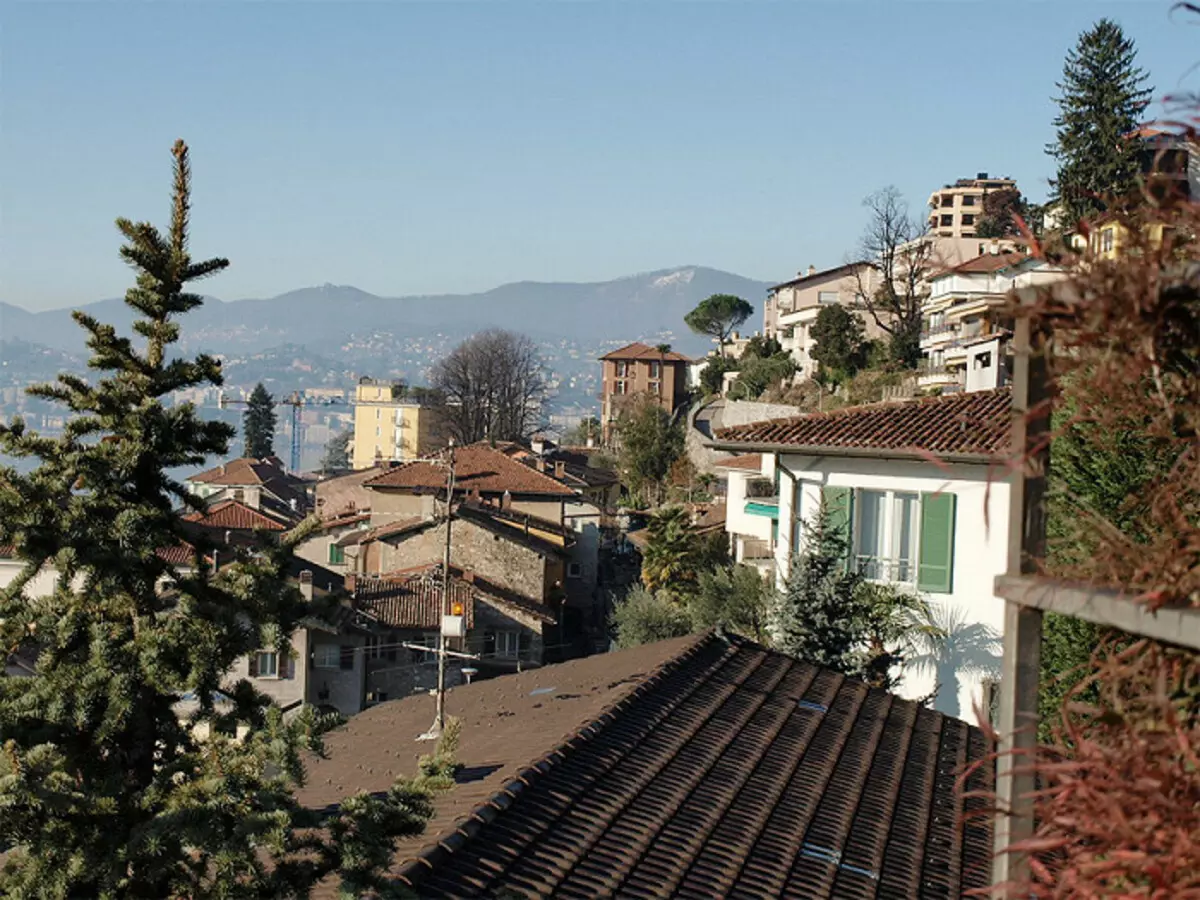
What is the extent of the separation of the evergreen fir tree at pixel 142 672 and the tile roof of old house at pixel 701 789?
3.27 feet

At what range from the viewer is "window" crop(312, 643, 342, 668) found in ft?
115

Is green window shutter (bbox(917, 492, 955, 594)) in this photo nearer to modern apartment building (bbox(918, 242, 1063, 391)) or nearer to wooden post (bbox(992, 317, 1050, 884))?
modern apartment building (bbox(918, 242, 1063, 391))

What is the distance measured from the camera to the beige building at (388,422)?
107 metres

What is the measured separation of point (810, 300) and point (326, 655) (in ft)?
191

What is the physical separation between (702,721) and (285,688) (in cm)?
2602

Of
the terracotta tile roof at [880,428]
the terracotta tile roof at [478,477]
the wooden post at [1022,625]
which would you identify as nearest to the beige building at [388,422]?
the terracotta tile roof at [478,477]

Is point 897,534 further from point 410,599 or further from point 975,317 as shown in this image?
point 410,599

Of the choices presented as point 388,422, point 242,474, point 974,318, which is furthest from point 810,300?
point 974,318

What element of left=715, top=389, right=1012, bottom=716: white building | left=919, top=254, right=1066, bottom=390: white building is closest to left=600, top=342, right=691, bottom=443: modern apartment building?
left=919, top=254, right=1066, bottom=390: white building

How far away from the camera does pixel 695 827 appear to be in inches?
312

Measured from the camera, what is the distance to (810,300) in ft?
286

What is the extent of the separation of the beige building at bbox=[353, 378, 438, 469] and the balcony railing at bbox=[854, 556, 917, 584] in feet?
287

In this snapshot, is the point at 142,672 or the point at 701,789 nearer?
→ the point at 142,672

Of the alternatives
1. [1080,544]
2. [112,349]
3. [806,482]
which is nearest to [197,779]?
[112,349]
